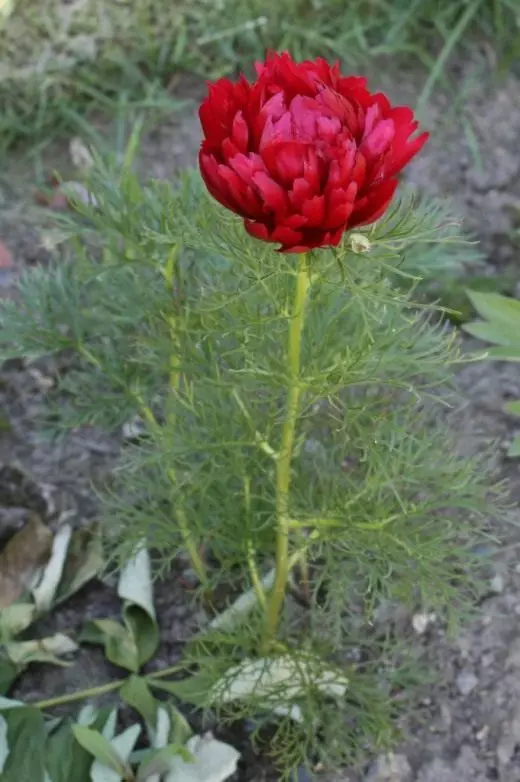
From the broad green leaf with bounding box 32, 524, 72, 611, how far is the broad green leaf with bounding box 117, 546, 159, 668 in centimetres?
8

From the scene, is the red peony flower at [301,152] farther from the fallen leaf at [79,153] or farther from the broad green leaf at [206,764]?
the fallen leaf at [79,153]

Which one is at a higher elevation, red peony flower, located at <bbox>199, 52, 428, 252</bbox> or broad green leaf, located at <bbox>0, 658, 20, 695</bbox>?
red peony flower, located at <bbox>199, 52, 428, 252</bbox>

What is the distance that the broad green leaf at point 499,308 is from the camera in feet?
4.38

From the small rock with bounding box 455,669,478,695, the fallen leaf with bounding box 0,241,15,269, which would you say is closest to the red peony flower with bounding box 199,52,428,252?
the small rock with bounding box 455,669,478,695

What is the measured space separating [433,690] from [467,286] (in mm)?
694

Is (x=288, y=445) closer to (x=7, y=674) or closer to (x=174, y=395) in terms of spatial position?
(x=174, y=395)

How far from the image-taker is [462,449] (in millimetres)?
1428

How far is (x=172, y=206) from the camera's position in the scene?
98 centimetres

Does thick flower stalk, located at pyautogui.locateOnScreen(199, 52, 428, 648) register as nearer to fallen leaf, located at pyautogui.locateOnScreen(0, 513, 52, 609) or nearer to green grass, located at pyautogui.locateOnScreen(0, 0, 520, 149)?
fallen leaf, located at pyautogui.locateOnScreen(0, 513, 52, 609)

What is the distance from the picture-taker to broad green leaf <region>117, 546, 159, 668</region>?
1.27m

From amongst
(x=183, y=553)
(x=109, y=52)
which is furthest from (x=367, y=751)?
(x=109, y=52)

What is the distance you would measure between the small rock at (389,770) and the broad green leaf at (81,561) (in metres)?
0.42

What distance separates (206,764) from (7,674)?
0.27m

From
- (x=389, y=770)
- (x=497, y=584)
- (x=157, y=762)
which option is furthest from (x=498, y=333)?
(x=157, y=762)
